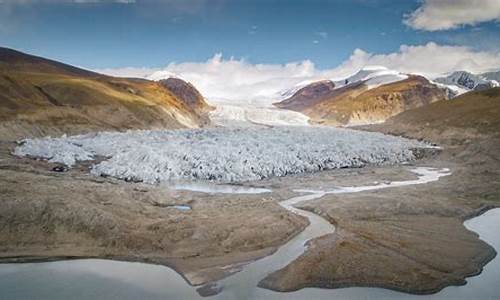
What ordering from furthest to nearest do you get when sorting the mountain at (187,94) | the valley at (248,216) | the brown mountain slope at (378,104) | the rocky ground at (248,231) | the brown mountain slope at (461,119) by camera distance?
the mountain at (187,94) < the brown mountain slope at (378,104) < the brown mountain slope at (461,119) < the rocky ground at (248,231) < the valley at (248,216)

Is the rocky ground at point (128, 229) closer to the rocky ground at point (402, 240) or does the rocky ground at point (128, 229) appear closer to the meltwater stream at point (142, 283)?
the meltwater stream at point (142, 283)

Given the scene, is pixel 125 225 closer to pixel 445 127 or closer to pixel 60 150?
pixel 60 150

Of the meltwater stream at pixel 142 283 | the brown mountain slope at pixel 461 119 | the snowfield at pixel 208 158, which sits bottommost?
the meltwater stream at pixel 142 283

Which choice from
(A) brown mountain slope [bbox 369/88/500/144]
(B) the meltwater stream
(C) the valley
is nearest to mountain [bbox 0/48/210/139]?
(C) the valley

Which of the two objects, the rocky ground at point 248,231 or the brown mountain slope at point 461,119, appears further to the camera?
the brown mountain slope at point 461,119

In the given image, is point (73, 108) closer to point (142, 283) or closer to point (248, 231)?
point (248, 231)

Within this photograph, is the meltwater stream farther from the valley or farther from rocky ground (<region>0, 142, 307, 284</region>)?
rocky ground (<region>0, 142, 307, 284</region>)

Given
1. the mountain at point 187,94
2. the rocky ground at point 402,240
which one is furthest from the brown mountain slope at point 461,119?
the mountain at point 187,94

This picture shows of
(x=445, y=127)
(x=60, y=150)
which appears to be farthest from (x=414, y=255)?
(x=445, y=127)

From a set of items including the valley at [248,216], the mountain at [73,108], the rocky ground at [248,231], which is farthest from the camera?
the mountain at [73,108]
